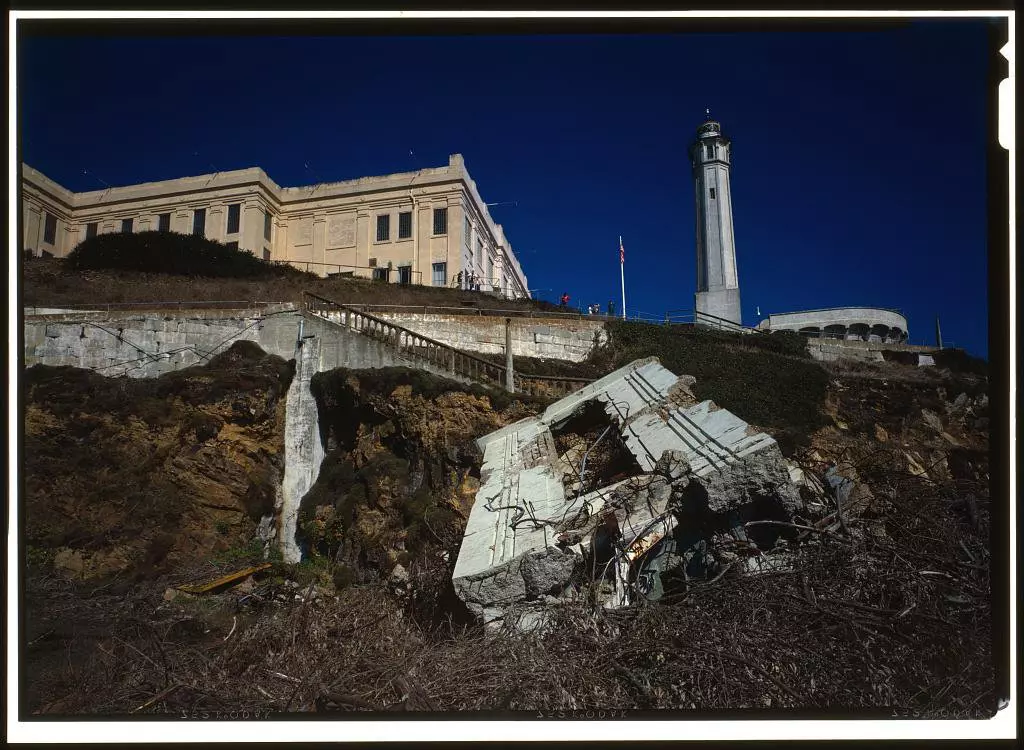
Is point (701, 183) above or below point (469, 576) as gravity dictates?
above

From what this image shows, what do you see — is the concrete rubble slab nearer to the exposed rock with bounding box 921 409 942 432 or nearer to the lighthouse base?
the exposed rock with bounding box 921 409 942 432

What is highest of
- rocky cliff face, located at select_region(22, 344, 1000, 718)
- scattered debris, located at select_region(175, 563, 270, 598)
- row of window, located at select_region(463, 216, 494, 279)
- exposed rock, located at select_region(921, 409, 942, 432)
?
row of window, located at select_region(463, 216, 494, 279)

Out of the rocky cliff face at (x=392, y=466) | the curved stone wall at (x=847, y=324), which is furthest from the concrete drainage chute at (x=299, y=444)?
the curved stone wall at (x=847, y=324)

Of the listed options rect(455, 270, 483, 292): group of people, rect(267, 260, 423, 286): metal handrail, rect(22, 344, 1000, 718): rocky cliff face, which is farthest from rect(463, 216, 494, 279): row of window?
rect(22, 344, 1000, 718): rocky cliff face

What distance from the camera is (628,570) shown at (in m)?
3.23

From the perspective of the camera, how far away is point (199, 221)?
87.0ft

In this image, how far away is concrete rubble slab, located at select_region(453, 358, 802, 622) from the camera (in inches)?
122

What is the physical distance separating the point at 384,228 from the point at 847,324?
811 inches

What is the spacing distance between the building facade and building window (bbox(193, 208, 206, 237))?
4 cm

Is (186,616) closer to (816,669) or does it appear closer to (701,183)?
(816,669)

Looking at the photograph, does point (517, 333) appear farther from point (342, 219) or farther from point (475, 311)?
point (342, 219)

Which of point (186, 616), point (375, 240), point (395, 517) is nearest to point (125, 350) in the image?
point (395, 517)

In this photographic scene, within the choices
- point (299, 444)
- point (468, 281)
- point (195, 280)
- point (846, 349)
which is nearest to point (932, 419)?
point (846, 349)

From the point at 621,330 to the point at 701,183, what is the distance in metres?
14.3
